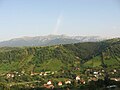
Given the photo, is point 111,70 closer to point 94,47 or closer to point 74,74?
point 74,74

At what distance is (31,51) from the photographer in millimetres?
111688

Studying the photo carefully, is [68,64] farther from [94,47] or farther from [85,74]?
[94,47]

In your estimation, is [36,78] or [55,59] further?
[55,59]

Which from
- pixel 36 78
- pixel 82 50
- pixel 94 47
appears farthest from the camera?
pixel 94 47

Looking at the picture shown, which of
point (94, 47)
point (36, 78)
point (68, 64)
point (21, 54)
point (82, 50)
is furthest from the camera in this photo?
point (94, 47)

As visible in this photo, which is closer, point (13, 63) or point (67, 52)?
point (13, 63)

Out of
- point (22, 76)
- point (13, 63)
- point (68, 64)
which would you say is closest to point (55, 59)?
point (68, 64)

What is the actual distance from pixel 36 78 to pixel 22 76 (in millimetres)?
4697

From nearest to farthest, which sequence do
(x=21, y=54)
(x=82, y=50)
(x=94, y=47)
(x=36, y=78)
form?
1. (x=36, y=78)
2. (x=21, y=54)
3. (x=82, y=50)
4. (x=94, y=47)

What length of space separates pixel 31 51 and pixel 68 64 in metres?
23.6

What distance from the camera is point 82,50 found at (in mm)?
119062

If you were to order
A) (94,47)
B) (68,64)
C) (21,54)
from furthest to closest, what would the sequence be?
1. (94,47)
2. (21,54)
3. (68,64)

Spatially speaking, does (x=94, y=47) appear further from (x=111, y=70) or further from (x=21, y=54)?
(x=111, y=70)

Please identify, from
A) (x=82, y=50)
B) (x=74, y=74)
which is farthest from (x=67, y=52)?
(x=74, y=74)
